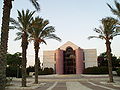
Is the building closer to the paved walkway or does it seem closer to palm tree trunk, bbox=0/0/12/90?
the paved walkway

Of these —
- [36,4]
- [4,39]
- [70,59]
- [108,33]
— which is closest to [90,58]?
[70,59]

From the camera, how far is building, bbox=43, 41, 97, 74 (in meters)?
63.9

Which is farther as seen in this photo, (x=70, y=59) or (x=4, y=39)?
(x=70, y=59)

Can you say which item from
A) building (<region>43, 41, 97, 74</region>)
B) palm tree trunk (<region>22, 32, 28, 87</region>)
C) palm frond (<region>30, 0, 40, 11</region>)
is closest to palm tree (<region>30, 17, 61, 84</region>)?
palm tree trunk (<region>22, 32, 28, 87</region>)

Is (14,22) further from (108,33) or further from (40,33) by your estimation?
(108,33)

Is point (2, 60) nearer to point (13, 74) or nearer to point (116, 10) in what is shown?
point (116, 10)

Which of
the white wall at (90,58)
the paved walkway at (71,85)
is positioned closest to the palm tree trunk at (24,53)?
the paved walkway at (71,85)

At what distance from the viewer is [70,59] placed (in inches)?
2601

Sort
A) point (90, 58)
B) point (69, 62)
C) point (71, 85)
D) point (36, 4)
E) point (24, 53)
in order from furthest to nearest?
point (69, 62)
point (90, 58)
point (71, 85)
point (24, 53)
point (36, 4)

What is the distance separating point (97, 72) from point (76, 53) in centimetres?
1187

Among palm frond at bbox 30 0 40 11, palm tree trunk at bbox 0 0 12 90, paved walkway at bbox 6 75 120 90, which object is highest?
palm frond at bbox 30 0 40 11

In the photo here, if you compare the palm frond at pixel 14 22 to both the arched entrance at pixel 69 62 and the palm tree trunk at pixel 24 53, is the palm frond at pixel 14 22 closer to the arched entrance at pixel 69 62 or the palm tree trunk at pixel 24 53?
the palm tree trunk at pixel 24 53

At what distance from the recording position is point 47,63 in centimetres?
6900

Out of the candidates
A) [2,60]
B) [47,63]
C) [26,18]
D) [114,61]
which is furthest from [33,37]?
[114,61]
